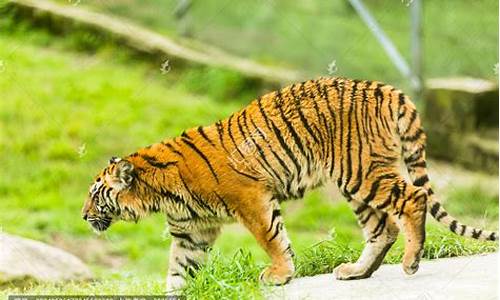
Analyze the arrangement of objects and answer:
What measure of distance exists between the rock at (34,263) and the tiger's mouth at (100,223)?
1139 mm

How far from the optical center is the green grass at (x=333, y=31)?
36.8 ft

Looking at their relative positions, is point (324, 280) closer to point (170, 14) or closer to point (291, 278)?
point (291, 278)

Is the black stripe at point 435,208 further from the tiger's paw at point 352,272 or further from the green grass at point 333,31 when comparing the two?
the green grass at point 333,31

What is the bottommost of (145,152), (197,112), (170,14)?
(145,152)

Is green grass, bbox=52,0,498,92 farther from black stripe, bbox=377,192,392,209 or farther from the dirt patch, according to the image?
black stripe, bbox=377,192,392,209

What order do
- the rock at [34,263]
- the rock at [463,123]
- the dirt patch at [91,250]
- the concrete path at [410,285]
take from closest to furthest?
the concrete path at [410,285]
the rock at [34,263]
the dirt patch at [91,250]
the rock at [463,123]

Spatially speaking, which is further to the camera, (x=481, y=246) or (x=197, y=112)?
(x=197, y=112)

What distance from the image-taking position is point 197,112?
9555 millimetres

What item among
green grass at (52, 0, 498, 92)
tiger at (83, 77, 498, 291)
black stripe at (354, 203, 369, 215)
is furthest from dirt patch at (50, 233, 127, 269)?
black stripe at (354, 203, 369, 215)

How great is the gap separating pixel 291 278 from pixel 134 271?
258cm

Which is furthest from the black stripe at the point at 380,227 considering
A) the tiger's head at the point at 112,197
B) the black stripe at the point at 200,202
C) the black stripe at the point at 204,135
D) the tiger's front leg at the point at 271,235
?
the tiger's head at the point at 112,197

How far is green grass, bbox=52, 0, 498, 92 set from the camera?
11227 mm

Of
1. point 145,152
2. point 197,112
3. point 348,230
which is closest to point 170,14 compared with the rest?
point 197,112

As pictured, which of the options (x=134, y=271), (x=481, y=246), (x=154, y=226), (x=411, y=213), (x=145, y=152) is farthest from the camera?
(x=154, y=226)
